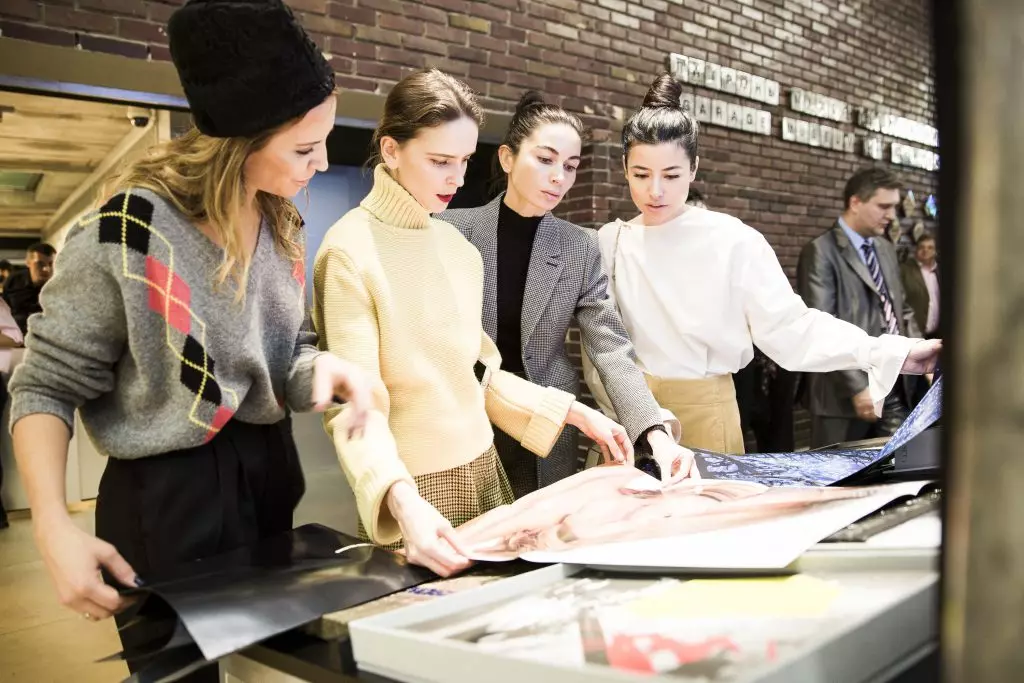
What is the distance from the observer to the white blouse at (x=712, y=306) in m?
1.79

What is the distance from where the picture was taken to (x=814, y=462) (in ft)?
4.97

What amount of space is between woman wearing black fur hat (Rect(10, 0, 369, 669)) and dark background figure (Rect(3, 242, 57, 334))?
0.86 m

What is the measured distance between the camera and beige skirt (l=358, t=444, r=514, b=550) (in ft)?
4.47

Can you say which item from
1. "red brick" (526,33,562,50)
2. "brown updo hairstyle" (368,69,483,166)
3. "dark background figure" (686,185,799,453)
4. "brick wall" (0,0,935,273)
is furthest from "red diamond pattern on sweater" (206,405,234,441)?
"red brick" (526,33,562,50)

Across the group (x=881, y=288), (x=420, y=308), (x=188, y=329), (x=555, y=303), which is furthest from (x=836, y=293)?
(x=188, y=329)

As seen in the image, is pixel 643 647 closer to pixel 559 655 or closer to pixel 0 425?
pixel 559 655

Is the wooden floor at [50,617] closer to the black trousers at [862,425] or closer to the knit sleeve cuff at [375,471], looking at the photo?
the knit sleeve cuff at [375,471]

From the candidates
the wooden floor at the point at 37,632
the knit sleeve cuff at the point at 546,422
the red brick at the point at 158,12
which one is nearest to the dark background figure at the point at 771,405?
the knit sleeve cuff at the point at 546,422

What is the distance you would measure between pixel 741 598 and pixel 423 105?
0.90m

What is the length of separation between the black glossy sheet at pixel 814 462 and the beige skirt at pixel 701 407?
23cm

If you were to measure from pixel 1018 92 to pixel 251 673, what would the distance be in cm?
79

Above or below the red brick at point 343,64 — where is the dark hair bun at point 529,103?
below

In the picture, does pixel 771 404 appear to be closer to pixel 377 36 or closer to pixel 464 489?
pixel 377 36

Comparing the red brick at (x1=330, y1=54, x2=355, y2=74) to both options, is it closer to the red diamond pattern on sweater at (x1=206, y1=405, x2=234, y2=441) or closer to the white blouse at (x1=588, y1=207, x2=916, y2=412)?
the white blouse at (x1=588, y1=207, x2=916, y2=412)
